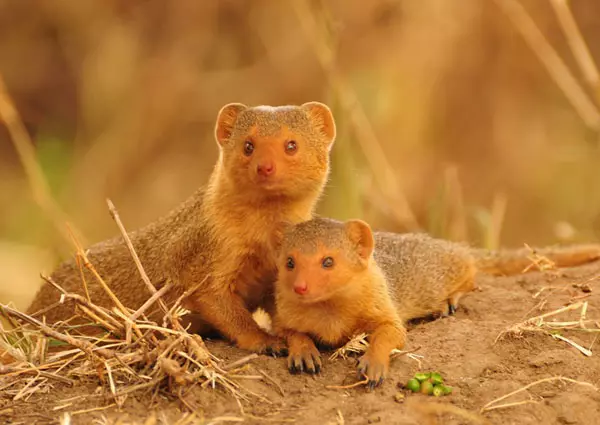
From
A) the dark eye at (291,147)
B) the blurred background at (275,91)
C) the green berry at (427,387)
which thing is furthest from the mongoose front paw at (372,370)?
the blurred background at (275,91)

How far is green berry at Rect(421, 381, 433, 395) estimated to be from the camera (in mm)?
2821

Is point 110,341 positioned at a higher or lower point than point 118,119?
lower

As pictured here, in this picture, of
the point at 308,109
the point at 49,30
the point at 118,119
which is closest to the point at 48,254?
the point at 118,119

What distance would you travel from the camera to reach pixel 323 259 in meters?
3.08

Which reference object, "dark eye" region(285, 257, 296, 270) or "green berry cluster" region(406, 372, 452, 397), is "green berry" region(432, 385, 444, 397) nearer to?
"green berry cluster" region(406, 372, 452, 397)

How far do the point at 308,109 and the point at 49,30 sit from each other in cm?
400

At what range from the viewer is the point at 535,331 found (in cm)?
318

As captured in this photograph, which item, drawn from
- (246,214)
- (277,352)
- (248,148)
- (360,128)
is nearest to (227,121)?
(248,148)

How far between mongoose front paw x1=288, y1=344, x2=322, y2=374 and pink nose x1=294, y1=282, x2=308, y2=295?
23 cm

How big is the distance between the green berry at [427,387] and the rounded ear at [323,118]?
3.50 feet

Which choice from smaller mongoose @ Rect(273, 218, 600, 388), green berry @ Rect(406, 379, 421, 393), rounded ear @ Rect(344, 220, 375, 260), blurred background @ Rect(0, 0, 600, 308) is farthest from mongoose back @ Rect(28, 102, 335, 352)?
blurred background @ Rect(0, 0, 600, 308)

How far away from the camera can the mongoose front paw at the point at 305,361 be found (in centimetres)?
298

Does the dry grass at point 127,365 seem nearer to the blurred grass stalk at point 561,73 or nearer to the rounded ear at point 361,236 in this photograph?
the rounded ear at point 361,236

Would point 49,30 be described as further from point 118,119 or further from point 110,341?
point 110,341
